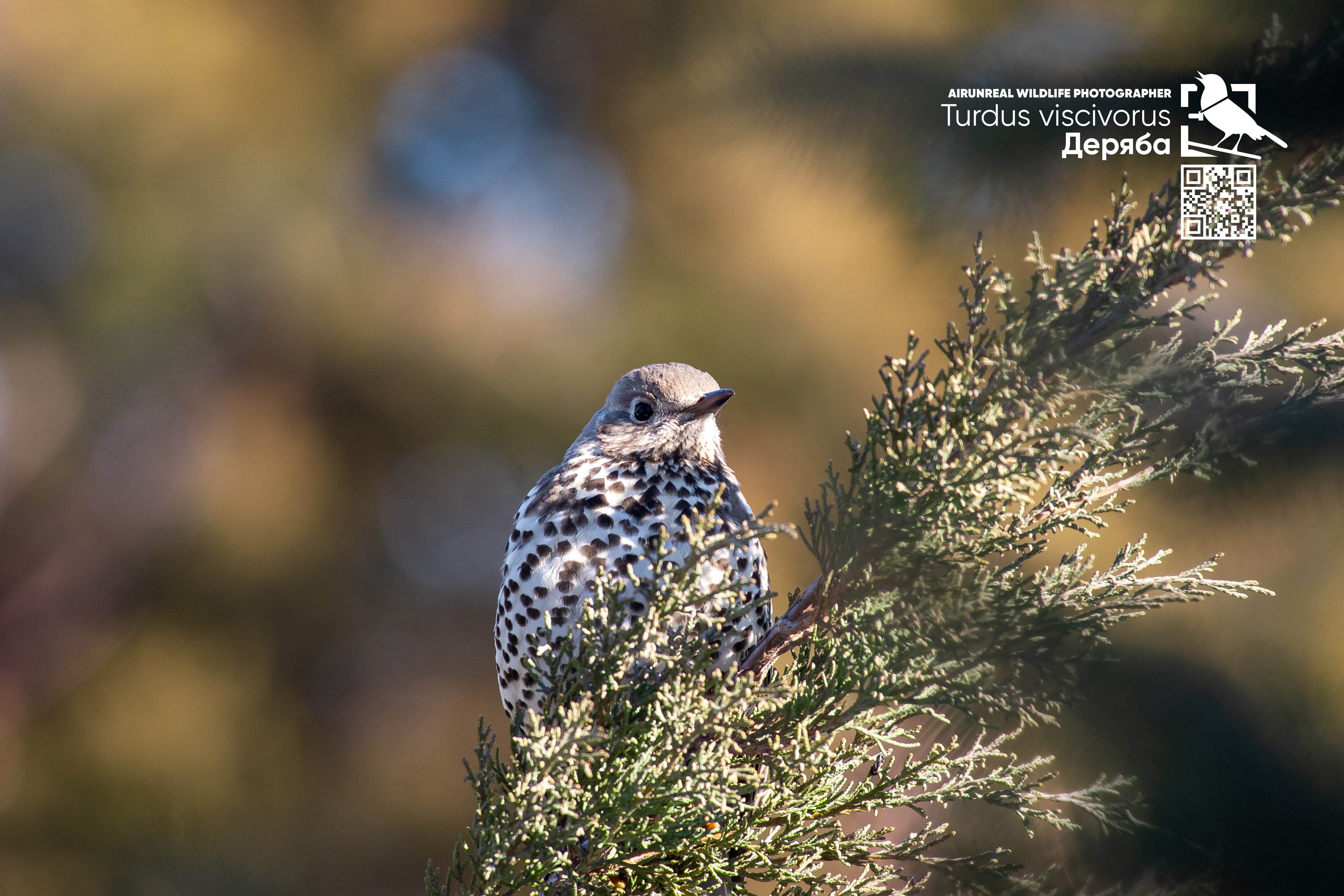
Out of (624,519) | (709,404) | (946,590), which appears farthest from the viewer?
(709,404)

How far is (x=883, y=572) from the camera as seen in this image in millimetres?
1408

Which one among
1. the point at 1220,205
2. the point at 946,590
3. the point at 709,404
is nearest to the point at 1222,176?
the point at 1220,205

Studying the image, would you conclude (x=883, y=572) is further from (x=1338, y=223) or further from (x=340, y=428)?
(x=340, y=428)

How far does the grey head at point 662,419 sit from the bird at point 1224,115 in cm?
124

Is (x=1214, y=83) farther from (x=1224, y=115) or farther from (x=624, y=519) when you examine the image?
(x=624, y=519)

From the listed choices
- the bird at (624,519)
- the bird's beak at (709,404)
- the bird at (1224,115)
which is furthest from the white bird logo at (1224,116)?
the bird's beak at (709,404)

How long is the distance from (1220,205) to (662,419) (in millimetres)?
1486

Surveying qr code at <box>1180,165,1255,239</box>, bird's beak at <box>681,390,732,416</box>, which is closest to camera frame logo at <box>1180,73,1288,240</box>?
qr code at <box>1180,165,1255,239</box>

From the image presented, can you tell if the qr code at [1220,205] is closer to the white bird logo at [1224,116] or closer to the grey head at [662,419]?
the white bird logo at [1224,116]

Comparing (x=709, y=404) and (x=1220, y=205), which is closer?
(x=1220, y=205)

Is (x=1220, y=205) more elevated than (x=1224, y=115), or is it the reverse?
(x=1224, y=115)

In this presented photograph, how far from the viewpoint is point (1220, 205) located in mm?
1409

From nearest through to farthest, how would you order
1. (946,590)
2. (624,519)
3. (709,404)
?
(946,590), (624,519), (709,404)

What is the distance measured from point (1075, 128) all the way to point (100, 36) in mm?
4443
